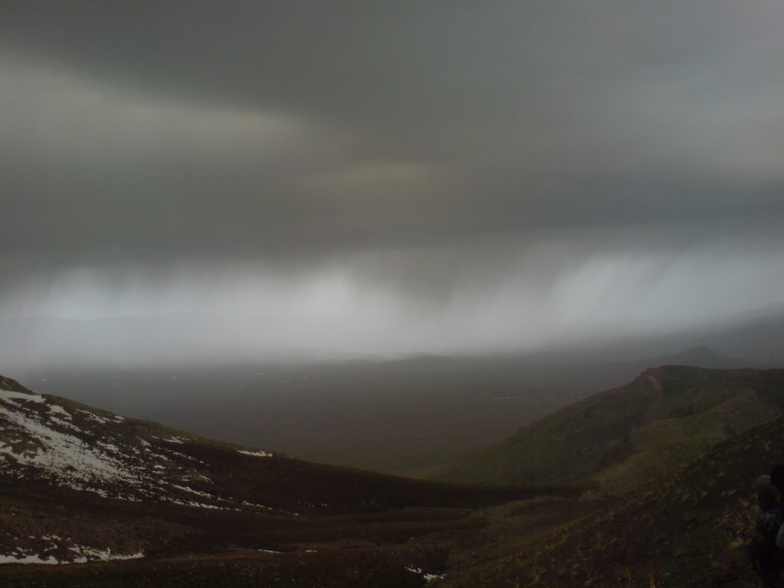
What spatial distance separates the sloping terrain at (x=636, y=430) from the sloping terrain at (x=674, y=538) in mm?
44159

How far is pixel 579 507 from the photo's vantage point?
5575 cm

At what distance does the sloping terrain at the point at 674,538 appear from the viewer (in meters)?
15.9

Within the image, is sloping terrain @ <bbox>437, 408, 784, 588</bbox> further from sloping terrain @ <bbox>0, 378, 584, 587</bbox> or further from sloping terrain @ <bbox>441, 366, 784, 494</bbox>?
sloping terrain @ <bbox>441, 366, 784, 494</bbox>

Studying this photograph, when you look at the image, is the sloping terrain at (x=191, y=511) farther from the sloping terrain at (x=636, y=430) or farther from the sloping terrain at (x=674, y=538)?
the sloping terrain at (x=636, y=430)

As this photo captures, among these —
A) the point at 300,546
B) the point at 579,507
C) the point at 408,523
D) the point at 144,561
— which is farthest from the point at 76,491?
the point at 579,507

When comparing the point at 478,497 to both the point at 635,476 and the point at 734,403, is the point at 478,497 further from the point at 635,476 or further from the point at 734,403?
the point at 734,403

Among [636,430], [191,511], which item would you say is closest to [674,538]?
[191,511]

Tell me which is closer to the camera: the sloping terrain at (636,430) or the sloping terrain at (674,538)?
the sloping terrain at (674,538)

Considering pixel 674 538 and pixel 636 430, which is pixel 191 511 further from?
→ pixel 636 430

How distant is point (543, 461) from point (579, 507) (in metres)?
52.8

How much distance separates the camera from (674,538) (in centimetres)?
1878

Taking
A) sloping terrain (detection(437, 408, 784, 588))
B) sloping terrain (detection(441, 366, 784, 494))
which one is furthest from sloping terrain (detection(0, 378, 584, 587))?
sloping terrain (detection(441, 366, 784, 494))

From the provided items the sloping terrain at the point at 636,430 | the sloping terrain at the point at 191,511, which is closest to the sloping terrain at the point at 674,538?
the sloping terrain at the point at 191,511

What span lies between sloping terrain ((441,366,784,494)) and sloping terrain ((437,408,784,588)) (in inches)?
1739
